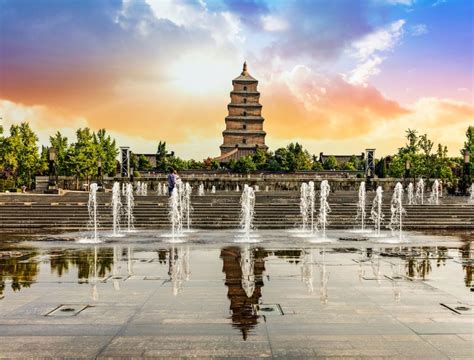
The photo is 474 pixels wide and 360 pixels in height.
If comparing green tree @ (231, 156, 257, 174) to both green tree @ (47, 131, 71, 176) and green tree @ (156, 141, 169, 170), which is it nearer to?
green tree @ (156, 141, 169, 170)

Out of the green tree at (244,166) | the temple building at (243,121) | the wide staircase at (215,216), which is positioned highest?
the temple building at (243,121)

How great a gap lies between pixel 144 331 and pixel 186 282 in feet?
9.60

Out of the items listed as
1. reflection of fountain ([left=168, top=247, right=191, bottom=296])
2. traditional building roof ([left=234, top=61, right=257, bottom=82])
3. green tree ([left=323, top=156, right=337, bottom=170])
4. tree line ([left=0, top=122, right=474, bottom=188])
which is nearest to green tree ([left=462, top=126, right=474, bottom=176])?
tree line ([left=0, top=122, right=474, bottom=188])

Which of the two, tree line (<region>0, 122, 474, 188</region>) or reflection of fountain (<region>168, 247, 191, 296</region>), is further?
tree line (<region>0, 122, 474, 188</region>)

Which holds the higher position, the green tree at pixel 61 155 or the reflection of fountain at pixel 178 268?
the green tree at pixel 61 155

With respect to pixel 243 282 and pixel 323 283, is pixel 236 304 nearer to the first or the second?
pixel 243 282

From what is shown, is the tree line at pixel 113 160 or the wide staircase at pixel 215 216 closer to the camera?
the wide staircase at pixel 215 216

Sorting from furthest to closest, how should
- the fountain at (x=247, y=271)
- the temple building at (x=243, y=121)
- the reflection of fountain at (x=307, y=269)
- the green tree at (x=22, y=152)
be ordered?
the temple building at (x=243, y=121) < the green tree at (x=22, y=152) < the reflection of fountain at (x=307, y=269) < the fountain at (x=247, y=271)

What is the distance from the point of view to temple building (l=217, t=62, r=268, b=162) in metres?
95.4

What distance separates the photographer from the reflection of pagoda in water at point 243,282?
5.84 metres

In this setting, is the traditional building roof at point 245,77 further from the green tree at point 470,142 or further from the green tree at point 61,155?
the green tree at point 470,142

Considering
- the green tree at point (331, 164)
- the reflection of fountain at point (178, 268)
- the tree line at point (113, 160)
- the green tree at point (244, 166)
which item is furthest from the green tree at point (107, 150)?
the reflection of fountain at point (178, 268)

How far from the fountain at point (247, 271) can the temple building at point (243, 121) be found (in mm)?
83312

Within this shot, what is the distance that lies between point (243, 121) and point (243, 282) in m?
88.3
